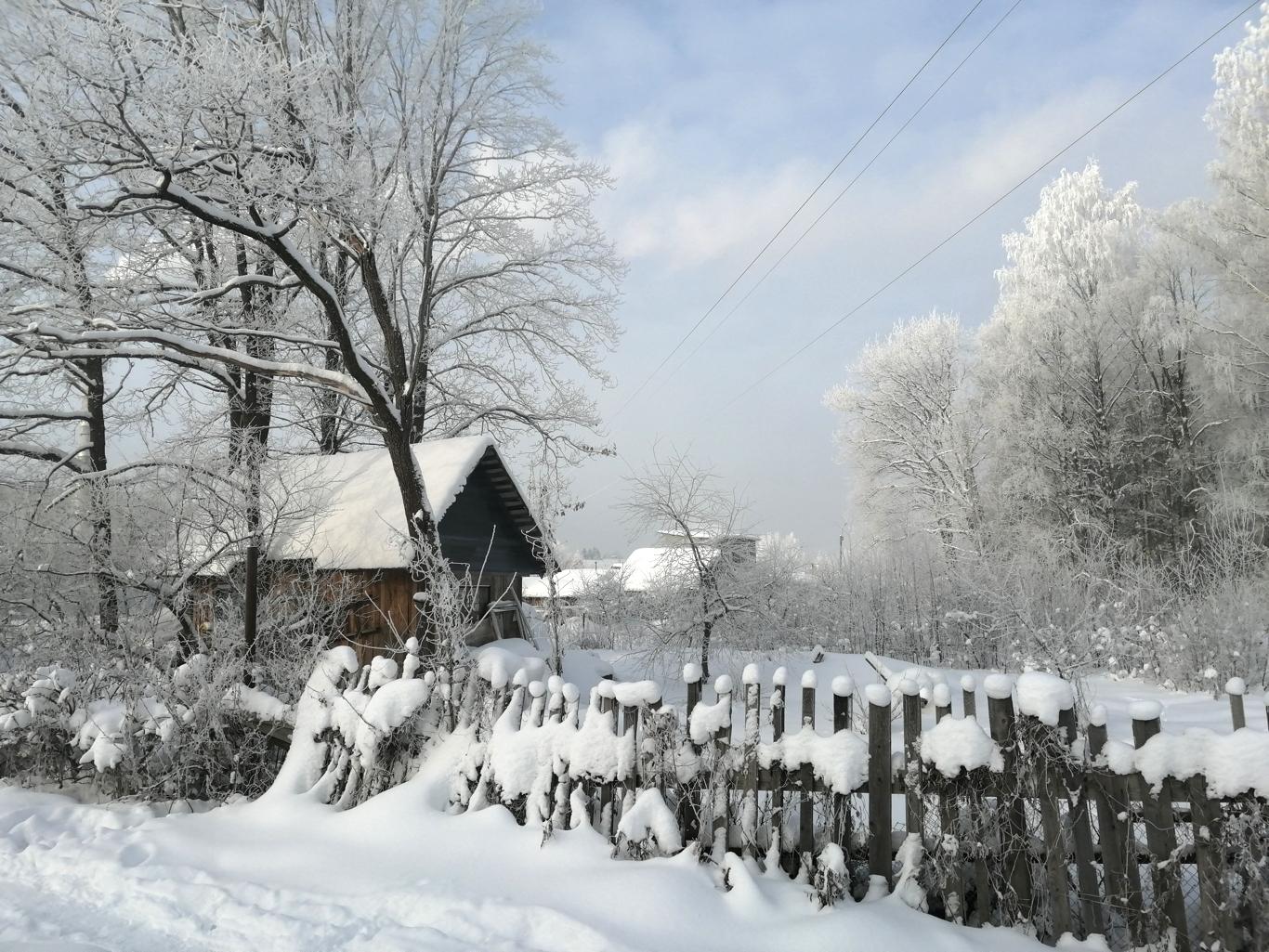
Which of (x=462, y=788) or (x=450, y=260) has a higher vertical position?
(x=450, y=260)

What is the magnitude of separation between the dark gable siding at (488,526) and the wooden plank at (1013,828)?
10.7m

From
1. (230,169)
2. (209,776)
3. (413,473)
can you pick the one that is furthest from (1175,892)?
(230,169)

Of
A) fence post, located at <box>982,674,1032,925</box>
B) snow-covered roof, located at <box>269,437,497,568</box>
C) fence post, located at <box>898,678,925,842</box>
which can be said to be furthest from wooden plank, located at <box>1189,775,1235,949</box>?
snow-covered roof, located at <box>269,437,497,568</box>

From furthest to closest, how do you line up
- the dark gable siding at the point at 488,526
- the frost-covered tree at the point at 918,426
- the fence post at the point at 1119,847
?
the frost-covered tree at the point at 918,426 → the dark gable siding at the point at 488,526 → the fence post at the point at 1119,847

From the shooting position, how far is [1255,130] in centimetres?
1869

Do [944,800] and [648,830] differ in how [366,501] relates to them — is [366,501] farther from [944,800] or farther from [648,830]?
[944,800]

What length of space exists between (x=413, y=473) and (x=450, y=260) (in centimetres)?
694

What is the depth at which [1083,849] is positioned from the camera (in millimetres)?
3557

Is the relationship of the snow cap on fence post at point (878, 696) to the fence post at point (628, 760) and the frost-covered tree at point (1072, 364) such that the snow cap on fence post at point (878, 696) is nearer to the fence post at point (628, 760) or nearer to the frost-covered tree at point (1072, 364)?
the fence post at point (628, 760)

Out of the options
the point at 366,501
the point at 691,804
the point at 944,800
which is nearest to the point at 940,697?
the point at 944,800

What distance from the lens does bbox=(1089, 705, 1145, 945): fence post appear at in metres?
3.47

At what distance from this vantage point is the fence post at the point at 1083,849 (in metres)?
3.52

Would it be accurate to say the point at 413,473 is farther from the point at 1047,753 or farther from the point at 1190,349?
the point at 1190,349

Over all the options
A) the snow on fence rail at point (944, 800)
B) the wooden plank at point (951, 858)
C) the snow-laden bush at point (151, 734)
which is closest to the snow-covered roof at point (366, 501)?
the snow-laden bush at point (151, 734)
